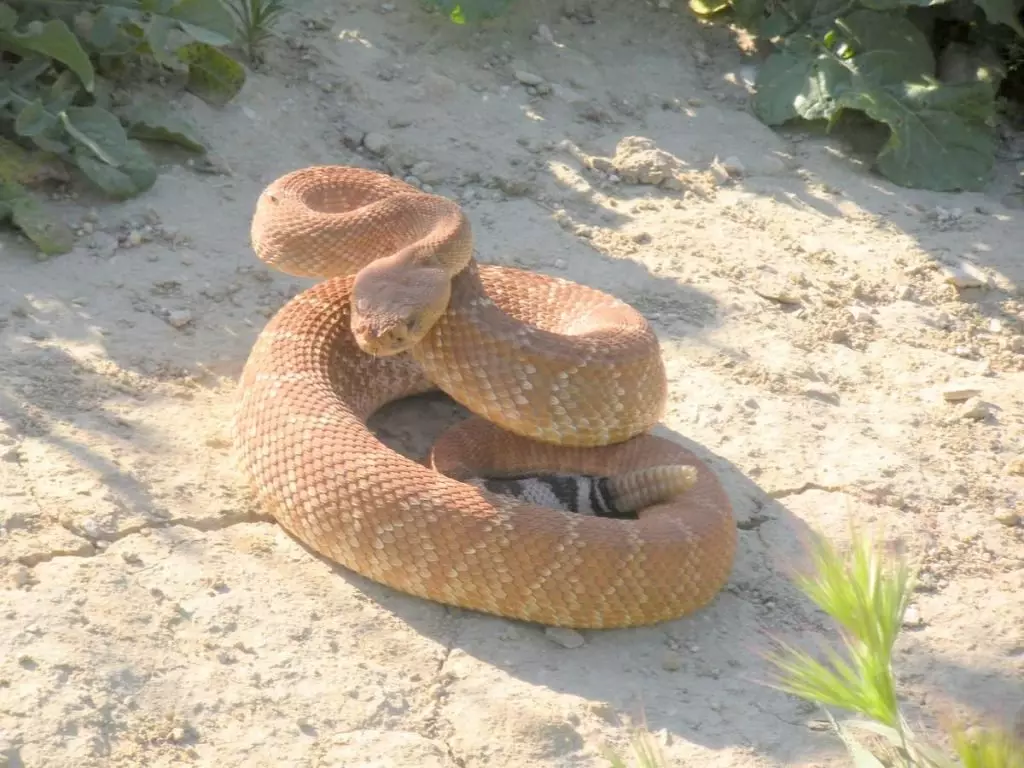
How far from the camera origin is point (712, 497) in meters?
5.07

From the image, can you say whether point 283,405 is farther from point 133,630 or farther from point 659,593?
point 659,593

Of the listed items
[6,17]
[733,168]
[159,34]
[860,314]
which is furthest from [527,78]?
[6,17]

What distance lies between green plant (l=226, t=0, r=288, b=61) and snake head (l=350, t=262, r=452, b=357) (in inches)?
137

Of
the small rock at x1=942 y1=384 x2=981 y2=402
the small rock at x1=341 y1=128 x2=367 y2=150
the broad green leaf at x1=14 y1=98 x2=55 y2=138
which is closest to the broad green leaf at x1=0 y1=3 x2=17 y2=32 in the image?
the broad green leaf at x1=14 y1=98 x2=55 y2=138

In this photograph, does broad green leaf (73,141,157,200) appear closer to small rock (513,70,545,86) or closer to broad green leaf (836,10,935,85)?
small rock (513,70,545,86)

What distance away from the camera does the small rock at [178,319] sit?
6.11 metres

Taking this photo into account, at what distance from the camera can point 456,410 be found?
6.22m

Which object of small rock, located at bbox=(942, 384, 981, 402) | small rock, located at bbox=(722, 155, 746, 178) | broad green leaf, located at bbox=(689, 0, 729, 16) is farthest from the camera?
broad green leaf, located at bbox=(689, 0, 729, 16)

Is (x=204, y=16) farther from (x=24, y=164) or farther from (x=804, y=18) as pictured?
(x=804, y=18)

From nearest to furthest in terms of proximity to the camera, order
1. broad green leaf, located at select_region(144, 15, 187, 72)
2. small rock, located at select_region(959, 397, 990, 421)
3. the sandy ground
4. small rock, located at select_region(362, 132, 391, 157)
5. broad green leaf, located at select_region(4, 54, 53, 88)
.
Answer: the sandy ground, small rock, located at select_region(959, 397, 990, 421), broad green leaf, located at select_region(4, 54, 53, 88), broad green leaf, located at select_region(144, 15, 187, 72), small rock, located at select_region(362, 132, 391, 157)

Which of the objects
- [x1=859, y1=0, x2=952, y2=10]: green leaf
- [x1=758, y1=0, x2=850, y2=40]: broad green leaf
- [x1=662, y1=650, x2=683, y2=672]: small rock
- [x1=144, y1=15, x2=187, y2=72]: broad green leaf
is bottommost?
[x1=662, y1=650, x2=683, y2=672]: small rock

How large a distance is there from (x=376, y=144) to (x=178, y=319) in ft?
7.53

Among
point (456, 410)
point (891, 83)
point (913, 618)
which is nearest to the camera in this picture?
point (913, 618)

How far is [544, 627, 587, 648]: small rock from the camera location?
466cm
